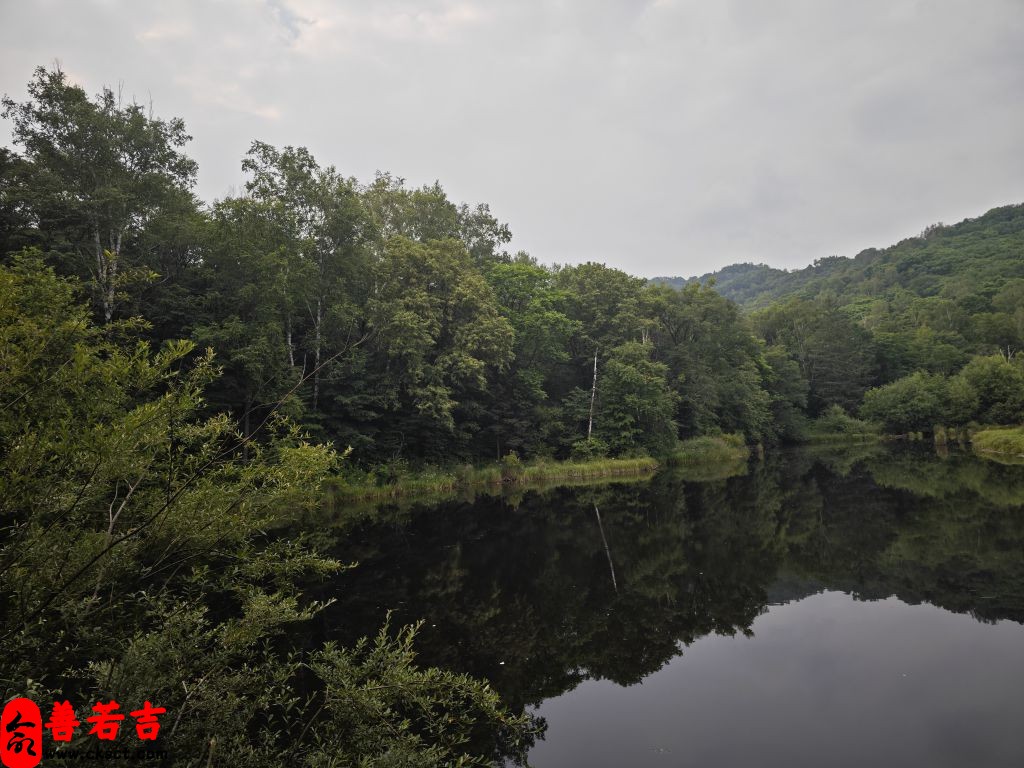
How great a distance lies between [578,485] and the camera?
31.2m

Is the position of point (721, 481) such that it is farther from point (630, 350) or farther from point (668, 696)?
point (668, 696)

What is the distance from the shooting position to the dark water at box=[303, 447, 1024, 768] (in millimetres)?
6785

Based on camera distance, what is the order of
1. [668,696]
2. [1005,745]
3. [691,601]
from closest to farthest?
[1005,745], [668,696], [691,601]

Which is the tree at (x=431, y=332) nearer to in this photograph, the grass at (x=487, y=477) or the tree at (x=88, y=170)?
the grass at (x=487, y=477)

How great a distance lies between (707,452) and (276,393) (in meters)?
32.3

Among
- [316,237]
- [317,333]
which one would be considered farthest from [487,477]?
[316,237]

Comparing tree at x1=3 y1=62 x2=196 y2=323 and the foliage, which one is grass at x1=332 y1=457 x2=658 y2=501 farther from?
the foliage

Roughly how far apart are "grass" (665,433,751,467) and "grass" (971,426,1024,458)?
1586 cm

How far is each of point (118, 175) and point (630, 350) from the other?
30591 mm

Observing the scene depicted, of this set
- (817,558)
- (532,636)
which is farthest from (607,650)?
(817,558)

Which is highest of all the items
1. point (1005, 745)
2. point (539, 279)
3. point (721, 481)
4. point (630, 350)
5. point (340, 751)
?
point (539, 279)

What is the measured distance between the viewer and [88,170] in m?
21.4

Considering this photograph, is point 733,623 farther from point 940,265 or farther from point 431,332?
point 940,265

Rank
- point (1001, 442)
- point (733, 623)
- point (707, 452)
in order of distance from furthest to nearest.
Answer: point (707, 452), point (1001, 442), point (733, 623)
